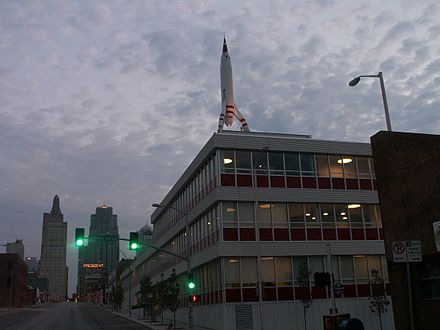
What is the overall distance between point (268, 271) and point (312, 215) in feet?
18.9

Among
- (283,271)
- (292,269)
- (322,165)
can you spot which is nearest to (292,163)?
(322,165)

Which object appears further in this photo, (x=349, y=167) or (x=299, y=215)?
(x=349, y=167)

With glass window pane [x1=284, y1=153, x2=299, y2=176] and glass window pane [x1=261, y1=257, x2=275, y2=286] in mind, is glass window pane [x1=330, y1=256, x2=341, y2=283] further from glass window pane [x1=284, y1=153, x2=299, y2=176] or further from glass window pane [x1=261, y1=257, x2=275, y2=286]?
glass window pane [x1=284, y1=153, x2=299, y2=176]

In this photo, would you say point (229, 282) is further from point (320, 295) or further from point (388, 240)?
point (388, 240)

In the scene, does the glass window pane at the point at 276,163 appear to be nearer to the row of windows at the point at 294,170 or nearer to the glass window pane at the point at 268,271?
the row of windows at the point at 294,170

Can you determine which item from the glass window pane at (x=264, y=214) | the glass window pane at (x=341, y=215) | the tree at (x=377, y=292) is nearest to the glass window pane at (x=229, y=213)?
the glass window pane at (x=264, y=214)

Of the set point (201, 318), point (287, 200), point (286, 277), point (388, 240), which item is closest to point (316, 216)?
point (287, 200)

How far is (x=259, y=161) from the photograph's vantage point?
4019 centimetres

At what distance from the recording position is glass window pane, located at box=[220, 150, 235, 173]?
3938 cm

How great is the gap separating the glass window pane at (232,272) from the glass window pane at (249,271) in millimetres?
366

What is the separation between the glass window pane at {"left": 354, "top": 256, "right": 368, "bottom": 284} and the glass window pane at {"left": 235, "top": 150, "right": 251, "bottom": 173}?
1117 cm

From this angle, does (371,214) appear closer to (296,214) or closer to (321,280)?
(296,214)

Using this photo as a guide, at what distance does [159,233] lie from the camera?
67.8 meters

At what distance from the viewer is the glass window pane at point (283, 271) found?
38.8 m
